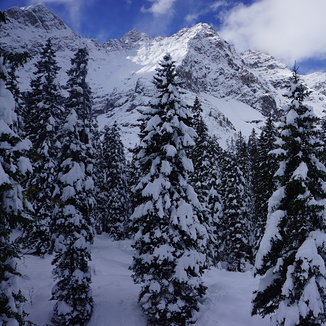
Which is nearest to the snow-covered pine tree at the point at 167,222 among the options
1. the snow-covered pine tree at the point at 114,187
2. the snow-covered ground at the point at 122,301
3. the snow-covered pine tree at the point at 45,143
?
the snow-covered ground at the point at 122,301

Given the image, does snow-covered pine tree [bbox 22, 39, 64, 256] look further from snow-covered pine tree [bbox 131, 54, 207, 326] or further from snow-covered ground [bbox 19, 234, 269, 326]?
snow-covered pine tree [bbox 131, 54, 207, 326]

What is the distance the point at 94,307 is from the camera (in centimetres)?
1434

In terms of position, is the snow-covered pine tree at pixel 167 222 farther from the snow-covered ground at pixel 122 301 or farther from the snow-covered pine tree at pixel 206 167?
the snow-covered pine tree at pixel 206 167

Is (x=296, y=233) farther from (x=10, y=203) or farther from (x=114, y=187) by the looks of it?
(x=114, y=187)

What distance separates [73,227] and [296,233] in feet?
33.3

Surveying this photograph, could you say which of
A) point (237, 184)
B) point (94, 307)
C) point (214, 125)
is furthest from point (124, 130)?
point (94, 307)

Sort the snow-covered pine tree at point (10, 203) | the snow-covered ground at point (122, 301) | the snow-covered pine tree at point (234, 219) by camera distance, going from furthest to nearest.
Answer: the snow-covered pine tree at point (234, 219), the snow-covered ground at point (122, 301), the snow-covered pine tree at point (10, 203)

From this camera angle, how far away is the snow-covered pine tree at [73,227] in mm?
13289

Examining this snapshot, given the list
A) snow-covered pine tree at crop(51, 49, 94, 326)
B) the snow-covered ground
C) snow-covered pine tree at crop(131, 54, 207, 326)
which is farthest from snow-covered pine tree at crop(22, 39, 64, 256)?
snow-covered pine tree at crop(131, 54, 207, 326)

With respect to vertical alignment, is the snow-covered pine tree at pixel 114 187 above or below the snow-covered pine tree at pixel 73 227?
above

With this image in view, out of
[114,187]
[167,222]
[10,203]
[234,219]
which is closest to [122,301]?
[167,222]

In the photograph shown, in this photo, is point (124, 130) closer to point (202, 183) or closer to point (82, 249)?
point (202, 183)

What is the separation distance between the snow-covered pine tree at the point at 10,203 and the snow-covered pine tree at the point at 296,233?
24.4 ft

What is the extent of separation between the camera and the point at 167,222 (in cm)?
1271
